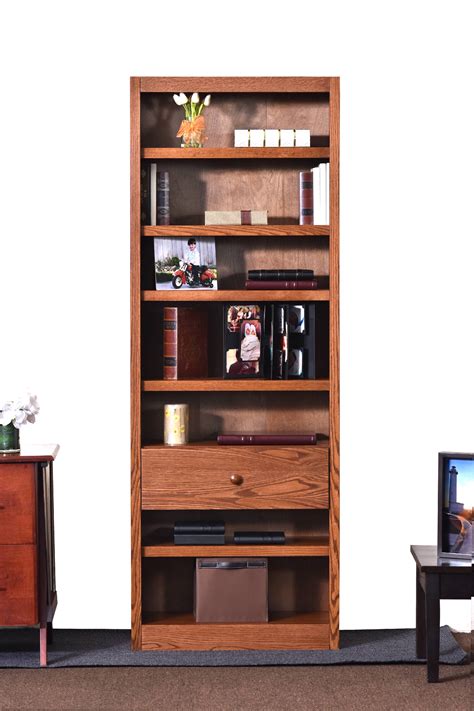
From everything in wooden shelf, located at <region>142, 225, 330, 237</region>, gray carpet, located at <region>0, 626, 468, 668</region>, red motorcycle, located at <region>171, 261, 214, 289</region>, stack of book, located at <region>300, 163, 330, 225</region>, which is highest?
stack of book, located at <region>300, 163, 330, 225</region>

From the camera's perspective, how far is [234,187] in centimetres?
448

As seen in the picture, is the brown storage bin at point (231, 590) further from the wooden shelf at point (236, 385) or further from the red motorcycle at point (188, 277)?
the red motorcycle at point (188, 277)

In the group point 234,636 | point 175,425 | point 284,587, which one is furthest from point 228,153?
point 234,636

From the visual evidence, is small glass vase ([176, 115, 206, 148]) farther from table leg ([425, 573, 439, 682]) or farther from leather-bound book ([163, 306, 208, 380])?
table leg ([425, 573, 439, 682])

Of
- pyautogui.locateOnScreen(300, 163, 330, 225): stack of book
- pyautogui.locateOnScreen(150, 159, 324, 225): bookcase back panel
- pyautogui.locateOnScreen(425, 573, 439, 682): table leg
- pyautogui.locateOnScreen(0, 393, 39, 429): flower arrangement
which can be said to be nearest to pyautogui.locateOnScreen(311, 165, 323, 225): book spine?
pyautogui.locateOnScreen(300, 163, 330, 225): stack of book

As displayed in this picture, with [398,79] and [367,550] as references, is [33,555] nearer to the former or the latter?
[367,550]

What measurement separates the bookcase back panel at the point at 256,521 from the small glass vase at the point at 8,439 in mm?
676

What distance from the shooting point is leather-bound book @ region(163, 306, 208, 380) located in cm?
431

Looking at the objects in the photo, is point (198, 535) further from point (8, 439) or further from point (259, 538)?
point (8, 439)

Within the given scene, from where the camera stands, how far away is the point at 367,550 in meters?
4.79

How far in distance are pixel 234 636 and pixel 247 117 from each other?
219 centimetres

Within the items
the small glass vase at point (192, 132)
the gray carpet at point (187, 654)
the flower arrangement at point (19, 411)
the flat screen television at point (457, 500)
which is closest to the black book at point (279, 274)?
the small glass vase at point (192, 132)

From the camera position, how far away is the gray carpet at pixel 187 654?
415 centimetres

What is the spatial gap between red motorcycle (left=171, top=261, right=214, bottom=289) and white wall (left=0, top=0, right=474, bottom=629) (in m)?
0.45
